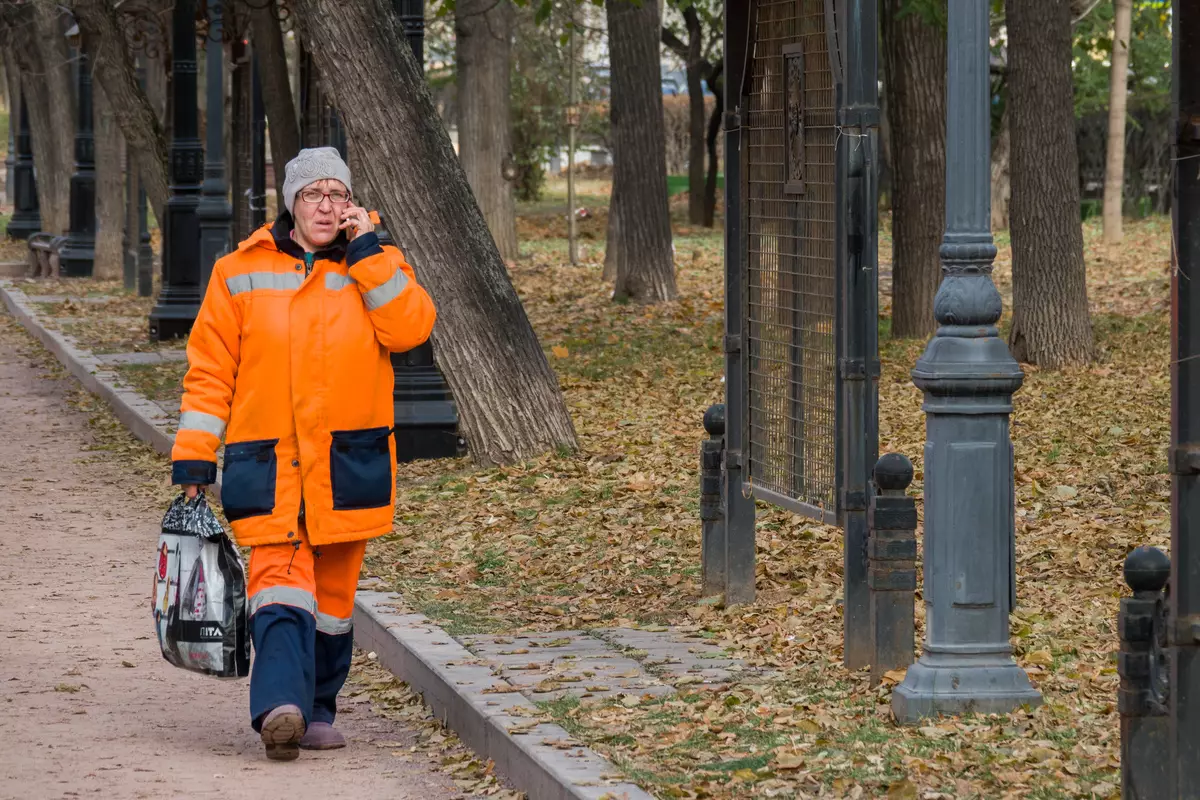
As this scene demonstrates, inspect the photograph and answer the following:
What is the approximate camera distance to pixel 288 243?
240 inches

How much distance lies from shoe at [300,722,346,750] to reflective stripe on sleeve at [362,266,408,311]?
4.57 ft

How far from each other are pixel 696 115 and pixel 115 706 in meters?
31.0

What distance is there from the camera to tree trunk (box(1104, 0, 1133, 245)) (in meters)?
28.2

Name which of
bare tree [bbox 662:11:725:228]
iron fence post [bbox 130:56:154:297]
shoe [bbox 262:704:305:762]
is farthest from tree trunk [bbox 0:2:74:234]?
shoe [bbox 262:704:305:762]

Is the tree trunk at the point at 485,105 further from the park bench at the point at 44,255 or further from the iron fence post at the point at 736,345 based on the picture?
the iron fence post at the point at 736,345

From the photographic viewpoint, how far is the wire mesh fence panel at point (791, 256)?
22.8ft

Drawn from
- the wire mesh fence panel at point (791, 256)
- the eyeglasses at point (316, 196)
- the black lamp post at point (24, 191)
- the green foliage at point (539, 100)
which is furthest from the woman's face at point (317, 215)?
the green foliage at point (539, 100)

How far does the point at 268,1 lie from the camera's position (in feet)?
49.5

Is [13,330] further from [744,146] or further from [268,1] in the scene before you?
[744,146]

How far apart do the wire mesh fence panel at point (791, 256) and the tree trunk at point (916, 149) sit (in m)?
9.05

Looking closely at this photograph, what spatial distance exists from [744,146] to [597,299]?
14.5 meters

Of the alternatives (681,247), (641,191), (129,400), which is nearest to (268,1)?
(129,400)

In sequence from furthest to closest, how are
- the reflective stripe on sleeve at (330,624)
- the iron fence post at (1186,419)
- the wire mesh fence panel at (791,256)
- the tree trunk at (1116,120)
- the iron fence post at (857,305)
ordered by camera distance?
1. the tree trunk at (1116,120)
2. the wire mesh fence panel at (791,256)
3. the iron fence post at (857,305)
4. the reflective stripe on sleeve at (330,624)
5. the iron fence post at (1186,419)

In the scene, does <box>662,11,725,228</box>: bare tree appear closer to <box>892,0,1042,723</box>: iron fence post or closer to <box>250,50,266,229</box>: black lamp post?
<box>250,50,266,229</box>: black lamp post
